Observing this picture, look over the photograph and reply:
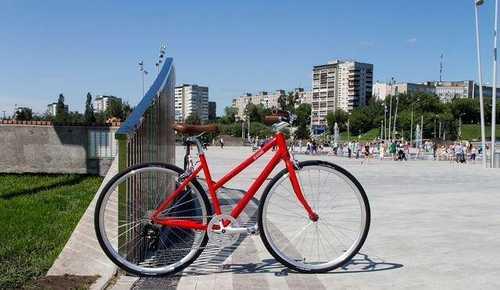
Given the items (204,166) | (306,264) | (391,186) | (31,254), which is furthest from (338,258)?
(391,186)

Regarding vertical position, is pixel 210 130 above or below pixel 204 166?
above

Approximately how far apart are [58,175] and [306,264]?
11.1m

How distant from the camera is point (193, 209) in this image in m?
4.90

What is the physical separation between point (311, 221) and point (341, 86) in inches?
6410

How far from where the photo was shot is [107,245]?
4695mm

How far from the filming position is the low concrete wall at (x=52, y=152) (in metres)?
14.8

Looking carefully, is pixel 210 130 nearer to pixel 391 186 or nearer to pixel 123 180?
pixel 123 180

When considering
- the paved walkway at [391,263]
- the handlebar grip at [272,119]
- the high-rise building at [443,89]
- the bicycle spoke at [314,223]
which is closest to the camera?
the paved walkway at [391,263]

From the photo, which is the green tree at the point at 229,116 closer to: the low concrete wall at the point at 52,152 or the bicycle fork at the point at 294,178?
the low concrete wall at the point at 52,152

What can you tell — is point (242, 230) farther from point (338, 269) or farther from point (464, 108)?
point (464, 108)

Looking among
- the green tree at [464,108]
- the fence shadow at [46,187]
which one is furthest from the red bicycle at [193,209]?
the green tree at [464,108]

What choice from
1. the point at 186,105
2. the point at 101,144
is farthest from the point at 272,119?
the point at 186,105

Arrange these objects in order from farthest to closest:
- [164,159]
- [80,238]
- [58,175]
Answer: [58,175], [164,159], [80,238]

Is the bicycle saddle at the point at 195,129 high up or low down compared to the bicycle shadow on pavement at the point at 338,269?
up
